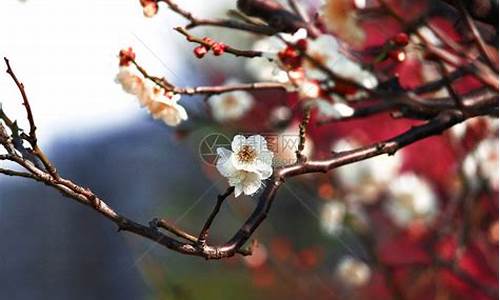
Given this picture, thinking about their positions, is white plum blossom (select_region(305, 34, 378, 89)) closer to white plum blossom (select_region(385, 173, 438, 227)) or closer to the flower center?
the flower center

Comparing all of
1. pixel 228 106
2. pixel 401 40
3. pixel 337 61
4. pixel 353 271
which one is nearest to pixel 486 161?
pixel 353 271

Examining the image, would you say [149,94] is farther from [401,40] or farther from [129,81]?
[401,40]

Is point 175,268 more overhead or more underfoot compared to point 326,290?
more overhead

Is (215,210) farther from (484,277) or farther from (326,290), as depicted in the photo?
(326,290)

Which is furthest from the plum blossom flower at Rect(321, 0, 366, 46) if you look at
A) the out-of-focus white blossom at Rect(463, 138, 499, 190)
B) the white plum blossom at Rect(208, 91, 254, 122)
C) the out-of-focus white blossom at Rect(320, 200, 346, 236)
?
the out-of-focus white blossom at Rect(320, 200, 346, 236)

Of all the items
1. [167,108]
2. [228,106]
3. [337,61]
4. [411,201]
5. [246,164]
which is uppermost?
[411,201]

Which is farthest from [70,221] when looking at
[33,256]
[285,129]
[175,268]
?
[285,129]
